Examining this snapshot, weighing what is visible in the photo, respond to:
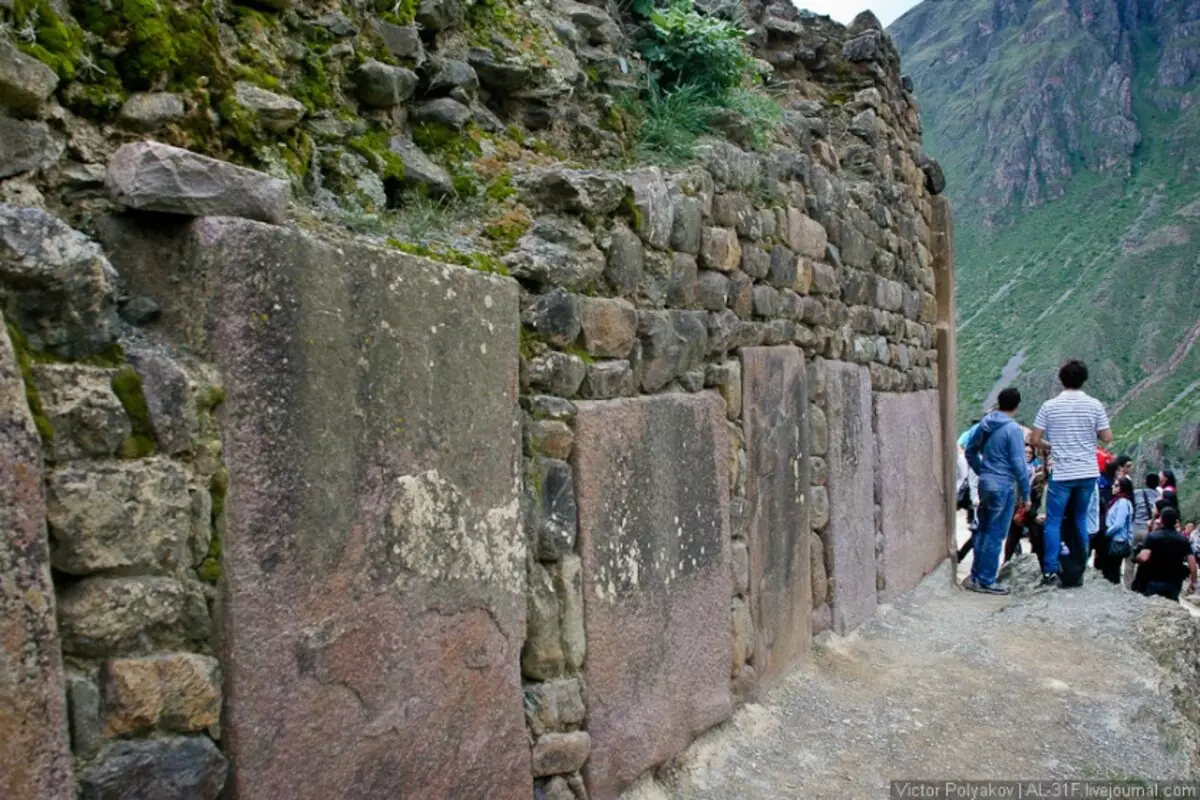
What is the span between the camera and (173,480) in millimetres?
1720

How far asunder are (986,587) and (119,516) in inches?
250

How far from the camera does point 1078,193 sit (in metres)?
46.8

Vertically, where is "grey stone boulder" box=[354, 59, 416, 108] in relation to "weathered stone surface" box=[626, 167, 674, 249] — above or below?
above

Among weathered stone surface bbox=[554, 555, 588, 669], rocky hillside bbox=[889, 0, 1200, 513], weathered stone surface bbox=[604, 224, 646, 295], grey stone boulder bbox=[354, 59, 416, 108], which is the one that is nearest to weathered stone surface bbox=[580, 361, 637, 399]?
weathered stone surface bbox=[604, 224, 646, 295]

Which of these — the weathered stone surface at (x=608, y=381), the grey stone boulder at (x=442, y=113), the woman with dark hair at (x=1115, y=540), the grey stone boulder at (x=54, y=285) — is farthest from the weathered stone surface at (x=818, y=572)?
the woman with dark hair at (x=1115, y=540)

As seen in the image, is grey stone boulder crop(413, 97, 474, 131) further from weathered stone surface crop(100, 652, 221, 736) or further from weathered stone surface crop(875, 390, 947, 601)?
weathered stone surface crop(875, 390, 947, 601)

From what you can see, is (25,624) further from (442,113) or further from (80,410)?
(442,113)

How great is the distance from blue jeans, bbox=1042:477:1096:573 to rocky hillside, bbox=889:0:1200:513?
70.5ft

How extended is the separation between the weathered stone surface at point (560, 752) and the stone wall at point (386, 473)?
0.4 inches

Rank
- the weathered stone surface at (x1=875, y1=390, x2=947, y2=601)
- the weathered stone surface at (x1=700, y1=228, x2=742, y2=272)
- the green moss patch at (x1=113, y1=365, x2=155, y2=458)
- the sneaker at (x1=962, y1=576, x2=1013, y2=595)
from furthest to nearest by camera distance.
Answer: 1. the sneaker at (x1=962, y1=576, x2=1013, y2=595)
2. the weathered stone surface at (x1=875, y1=390, x2=947, y2=601)
3. the weathered stone surface at (x1=700, y1=228, x2=742, y2=272)
4. the green moss patch at (x1=113, y1=365, x2=155, y2=458)

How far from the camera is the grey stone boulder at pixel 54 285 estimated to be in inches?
61.5

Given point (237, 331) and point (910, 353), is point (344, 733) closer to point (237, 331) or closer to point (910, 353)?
point (237, 331)

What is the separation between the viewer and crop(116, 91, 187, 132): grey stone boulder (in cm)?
194

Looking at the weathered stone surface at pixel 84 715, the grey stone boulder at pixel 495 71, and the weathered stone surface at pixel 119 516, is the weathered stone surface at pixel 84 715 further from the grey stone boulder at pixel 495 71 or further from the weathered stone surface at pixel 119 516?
the grey stone boulder at pixel 495 71
